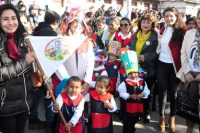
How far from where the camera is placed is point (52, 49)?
415 cm

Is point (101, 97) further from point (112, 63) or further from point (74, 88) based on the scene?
point (112, 63)

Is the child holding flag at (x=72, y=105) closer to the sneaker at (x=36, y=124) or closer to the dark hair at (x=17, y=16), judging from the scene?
the dark hair at (x=17, y=16)

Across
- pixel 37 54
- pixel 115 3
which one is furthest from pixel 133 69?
pixel 115 3

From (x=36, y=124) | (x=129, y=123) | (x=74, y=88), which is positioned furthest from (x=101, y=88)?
(x=36, y=124)

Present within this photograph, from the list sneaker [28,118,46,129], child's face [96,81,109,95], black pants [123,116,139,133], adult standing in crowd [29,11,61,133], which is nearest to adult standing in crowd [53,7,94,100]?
child's face [96,81,109,95]

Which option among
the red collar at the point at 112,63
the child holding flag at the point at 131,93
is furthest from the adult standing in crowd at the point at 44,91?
the red collar at the point at 112,63

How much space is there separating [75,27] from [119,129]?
6.80 ft

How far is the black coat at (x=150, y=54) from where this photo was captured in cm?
580

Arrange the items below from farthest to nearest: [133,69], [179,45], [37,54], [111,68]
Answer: [111,68]
[179,45]
[133,69]
[37,54]

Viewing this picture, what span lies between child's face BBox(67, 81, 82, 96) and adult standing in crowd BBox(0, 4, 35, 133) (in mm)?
779

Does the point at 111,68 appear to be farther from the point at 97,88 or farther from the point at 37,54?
the point at 37,54

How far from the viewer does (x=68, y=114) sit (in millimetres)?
4406

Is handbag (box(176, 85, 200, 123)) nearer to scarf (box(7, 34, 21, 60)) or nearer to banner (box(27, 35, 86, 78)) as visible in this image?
banner (box(27, 35, 86, 78))

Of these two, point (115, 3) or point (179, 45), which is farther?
point (115, 3)
